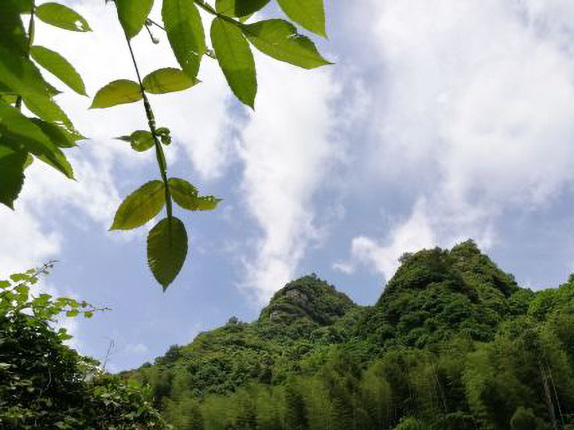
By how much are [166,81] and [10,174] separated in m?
0.13

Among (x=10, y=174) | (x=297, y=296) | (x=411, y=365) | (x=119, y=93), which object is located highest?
(x=297, y=296)

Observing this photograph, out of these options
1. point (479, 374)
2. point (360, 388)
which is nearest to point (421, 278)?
→ point (360, 388)

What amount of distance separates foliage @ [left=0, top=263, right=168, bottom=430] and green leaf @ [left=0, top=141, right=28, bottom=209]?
83.7 inches

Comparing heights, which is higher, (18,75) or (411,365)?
(411,365)

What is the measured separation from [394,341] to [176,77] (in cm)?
3472

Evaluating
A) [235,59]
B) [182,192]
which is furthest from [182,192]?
[235,59]

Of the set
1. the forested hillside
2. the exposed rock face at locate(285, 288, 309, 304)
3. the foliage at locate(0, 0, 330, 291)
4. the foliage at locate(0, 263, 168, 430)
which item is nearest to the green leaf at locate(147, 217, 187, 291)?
the foliage at locate(0, 0, 330, 291)

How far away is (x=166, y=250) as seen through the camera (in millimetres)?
312

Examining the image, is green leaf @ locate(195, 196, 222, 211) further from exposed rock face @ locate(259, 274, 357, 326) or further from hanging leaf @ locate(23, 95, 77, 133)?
exposed rock face @ locate(259, 274, 357, 326)

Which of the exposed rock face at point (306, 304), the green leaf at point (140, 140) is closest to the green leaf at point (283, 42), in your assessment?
the green leaf at point (140, 140)

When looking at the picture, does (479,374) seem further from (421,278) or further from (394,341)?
(421,278)

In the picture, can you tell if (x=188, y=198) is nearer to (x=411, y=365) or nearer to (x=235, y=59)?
(x=235, y=59)

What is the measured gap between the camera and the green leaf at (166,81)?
314 millimetres

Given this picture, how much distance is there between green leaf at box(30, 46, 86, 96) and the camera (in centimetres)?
32
